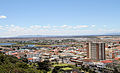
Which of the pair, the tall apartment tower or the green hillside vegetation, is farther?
the tall apartment tower

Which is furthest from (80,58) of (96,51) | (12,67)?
(12,67)

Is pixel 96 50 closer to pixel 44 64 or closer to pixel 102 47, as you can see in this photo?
pixel 102 47

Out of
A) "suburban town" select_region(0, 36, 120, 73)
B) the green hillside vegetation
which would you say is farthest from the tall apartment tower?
the green hillside vegetation

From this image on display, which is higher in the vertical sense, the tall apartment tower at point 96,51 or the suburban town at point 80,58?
the tall apartment tower at point 96,51

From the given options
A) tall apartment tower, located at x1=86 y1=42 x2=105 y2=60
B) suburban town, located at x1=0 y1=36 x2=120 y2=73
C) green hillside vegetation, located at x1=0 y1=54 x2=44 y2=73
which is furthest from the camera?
tall apartment tower, located at x1=86 y1=42 x2=105 y2=60

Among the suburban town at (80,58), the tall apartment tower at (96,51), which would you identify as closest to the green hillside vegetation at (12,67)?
the suburban town at (80,58)

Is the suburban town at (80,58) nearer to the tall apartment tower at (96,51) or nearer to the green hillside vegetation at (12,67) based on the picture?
the tall apartment tower at (96,51)

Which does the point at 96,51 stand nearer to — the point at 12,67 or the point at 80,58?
the point at 80,58

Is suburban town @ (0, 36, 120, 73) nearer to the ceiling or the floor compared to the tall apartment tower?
nearer to the floor

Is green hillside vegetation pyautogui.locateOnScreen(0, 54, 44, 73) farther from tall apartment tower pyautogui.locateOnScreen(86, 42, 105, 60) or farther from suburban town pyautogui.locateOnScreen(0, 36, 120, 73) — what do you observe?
tall apartment tower pyautogui.locateOnScreen(86, 42, 105, 60)

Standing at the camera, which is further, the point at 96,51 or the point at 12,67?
the point at 96,51

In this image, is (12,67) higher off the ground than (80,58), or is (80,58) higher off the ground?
(12,67)

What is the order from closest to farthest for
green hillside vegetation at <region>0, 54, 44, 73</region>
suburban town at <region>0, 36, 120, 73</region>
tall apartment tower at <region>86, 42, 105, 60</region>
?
1. green hillside vegetation at <region>0, 54, 44, 73</region>
2. suburban town at <region>0, 36, 120, 73</region>
3. tall apartment tower at <region>86, 42, 105, 60</region>
